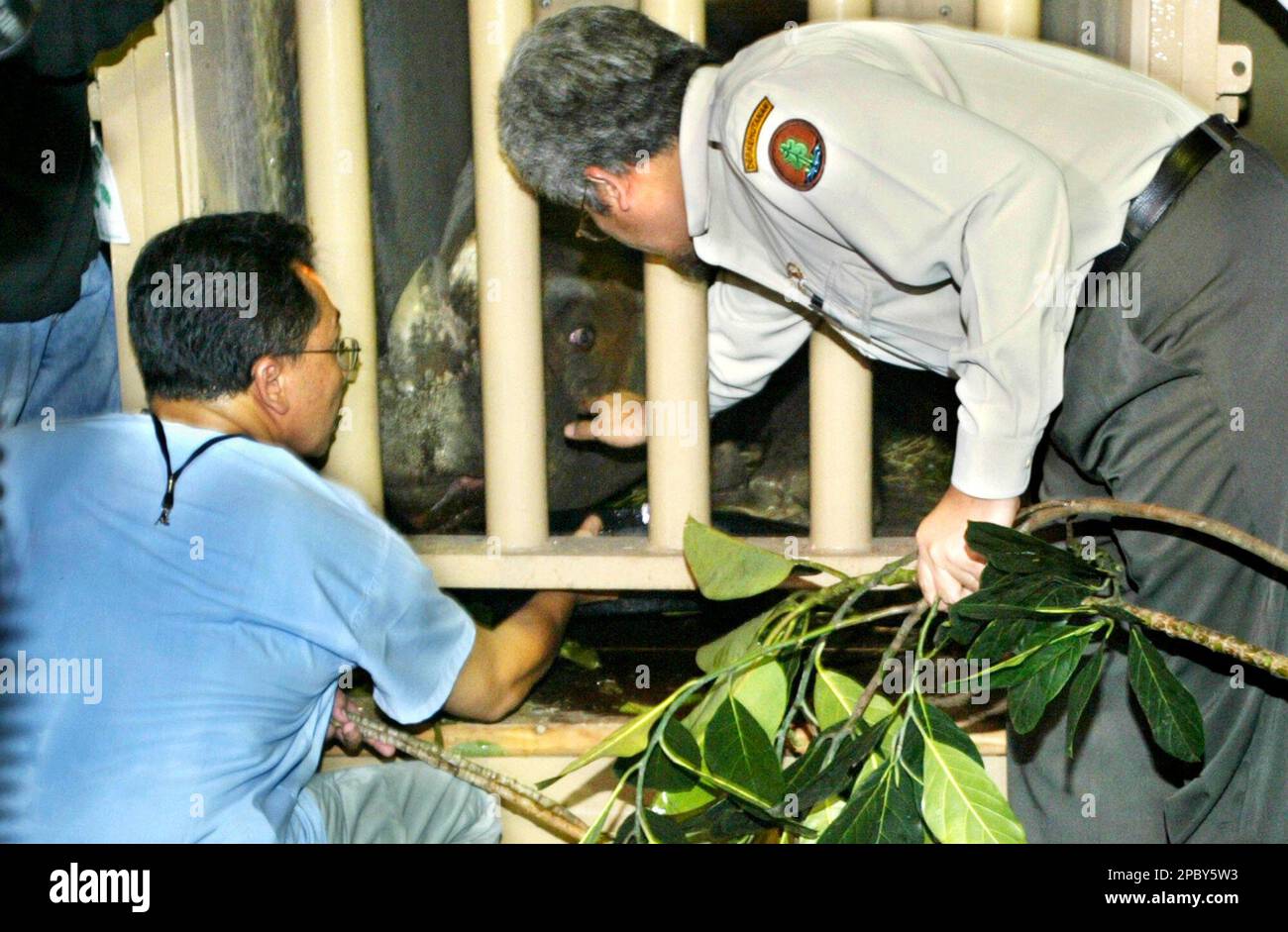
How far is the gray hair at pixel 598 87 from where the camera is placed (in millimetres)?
1479

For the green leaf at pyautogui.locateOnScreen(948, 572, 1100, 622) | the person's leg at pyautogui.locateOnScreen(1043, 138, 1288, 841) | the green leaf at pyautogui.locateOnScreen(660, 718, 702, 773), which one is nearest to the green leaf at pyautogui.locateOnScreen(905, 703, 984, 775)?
the green leaf at pyautogui.locateOnScreen(948, 572, 1100, 622)

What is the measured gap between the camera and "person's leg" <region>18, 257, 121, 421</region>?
1.81 m

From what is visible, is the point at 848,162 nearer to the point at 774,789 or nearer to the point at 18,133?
the point at 774,789

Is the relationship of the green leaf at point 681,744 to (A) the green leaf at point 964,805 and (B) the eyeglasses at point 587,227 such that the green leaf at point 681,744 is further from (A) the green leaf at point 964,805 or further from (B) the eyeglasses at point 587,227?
(B) the eyeglasses at point 587,227

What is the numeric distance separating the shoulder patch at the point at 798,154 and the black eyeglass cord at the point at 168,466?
0.66 metres

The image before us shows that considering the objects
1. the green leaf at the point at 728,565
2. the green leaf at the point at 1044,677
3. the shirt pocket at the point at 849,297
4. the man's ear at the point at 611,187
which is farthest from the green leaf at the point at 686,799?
the man's ear at the point at 611,187

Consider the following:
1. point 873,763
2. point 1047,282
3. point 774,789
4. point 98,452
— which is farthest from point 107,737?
point 1047,282

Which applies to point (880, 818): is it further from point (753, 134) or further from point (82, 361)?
point (82, 361)

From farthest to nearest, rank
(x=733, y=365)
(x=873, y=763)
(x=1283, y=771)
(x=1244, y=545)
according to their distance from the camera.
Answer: (x=733, y=365) → (x=1283, y=771) → (x=873, y=763) → (x=1244, y=545)

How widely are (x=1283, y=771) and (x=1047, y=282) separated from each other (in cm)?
63

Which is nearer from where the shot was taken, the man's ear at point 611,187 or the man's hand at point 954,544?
the man's hand at point 954,544

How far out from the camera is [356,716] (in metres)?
1.70

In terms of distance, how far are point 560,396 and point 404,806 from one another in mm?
656

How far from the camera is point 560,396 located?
2.05m
